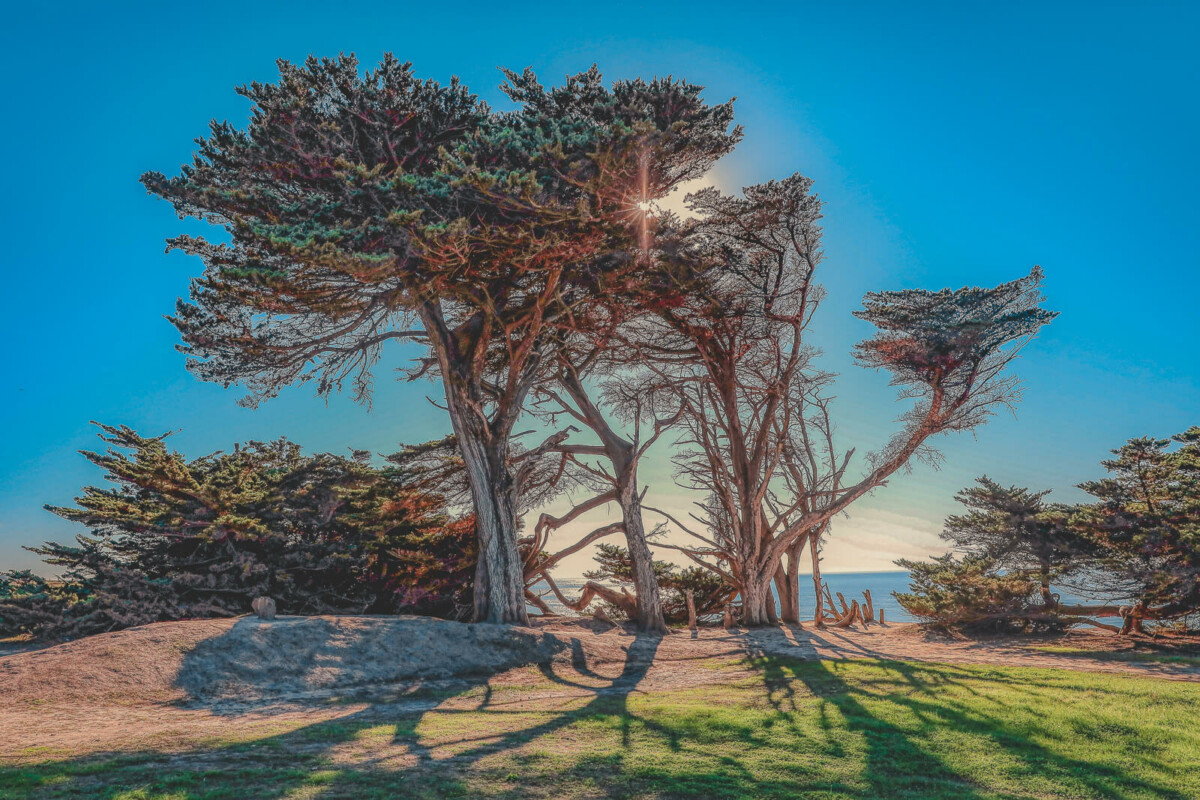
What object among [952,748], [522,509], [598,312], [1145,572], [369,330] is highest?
[598,312]

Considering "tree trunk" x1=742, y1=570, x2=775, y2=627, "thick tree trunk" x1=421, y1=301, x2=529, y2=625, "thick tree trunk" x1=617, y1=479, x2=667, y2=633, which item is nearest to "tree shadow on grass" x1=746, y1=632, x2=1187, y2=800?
"thick tree trunk" x1=617, y1=479, x2=667, y2=633

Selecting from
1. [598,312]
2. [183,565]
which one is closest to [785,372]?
[598,312]

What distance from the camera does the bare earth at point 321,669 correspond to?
22.4 feet

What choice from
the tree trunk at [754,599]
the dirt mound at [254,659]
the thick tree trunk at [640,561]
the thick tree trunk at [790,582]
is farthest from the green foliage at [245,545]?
the thick tree trunk at [790,582]

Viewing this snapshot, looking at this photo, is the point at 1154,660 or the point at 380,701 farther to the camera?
the point at 1154,660

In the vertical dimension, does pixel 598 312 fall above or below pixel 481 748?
above

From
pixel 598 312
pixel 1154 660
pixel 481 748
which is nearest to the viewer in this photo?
pixel 481 748

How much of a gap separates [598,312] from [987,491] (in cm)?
1173

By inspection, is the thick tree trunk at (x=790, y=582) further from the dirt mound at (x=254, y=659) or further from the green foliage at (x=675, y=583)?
the dirt mound at (x=254, y=659)

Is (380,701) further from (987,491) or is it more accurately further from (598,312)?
(987,491)

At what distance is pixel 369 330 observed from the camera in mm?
13453

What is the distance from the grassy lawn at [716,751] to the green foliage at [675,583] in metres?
10.2

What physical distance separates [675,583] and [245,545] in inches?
461

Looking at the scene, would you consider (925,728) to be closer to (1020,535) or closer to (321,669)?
(321,669)
